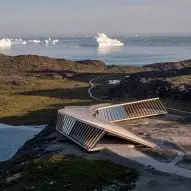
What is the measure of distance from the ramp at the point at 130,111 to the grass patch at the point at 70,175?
39.1 feet

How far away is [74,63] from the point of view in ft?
375

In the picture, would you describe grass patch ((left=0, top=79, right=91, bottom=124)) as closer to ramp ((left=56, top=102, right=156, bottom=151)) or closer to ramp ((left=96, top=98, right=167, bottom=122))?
ramp ((left=96, top=98, right=167, bottom=122))

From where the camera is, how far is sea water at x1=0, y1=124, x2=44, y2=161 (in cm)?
4013

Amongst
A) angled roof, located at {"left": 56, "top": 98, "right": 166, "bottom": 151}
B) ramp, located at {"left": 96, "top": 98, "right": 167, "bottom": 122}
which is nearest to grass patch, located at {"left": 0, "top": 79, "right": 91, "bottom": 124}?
ramp, located at {"left": 96, "top": 98, "right": 167, "bottom": 122}

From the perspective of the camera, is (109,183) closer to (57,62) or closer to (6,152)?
(6,152)

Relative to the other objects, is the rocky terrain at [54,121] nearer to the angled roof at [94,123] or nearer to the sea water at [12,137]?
the angled roof at [94,123]

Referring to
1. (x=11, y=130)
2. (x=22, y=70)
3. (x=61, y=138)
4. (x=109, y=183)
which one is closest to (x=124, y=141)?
(x=61, y=138)

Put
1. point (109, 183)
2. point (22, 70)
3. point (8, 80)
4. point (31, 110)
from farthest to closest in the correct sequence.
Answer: point (22, 70) → point (8, 80) → point (31, 110) → point (109, 183)

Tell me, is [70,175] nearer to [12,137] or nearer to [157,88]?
[12,137]

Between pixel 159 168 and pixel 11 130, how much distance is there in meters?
23.2

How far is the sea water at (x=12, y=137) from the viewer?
4013cm

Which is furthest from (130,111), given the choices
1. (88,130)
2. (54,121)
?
(88,130)

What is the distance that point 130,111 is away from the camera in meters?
41.8

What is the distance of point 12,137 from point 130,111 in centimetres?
1059
